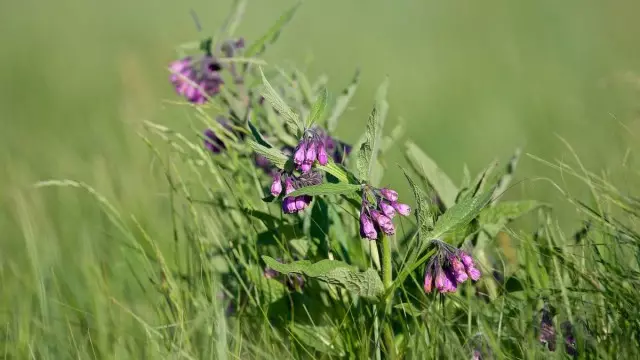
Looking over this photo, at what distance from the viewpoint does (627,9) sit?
7961 millimetres

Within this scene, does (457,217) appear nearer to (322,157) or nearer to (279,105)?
(322,157)

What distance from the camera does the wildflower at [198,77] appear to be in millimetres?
2973

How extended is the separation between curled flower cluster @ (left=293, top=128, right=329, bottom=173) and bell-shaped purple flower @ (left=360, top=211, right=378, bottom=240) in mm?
156

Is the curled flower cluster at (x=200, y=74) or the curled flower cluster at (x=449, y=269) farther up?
the curled flower cluster at (x=200, y=74)

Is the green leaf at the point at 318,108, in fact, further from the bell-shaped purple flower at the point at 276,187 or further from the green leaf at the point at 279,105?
the bell-shaped purple flower at the point at 276,187

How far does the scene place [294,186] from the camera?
218cm

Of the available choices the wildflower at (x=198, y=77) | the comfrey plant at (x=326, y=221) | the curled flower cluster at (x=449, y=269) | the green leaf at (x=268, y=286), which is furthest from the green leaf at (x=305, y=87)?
the curled flower cluster at (x=449, y=269)

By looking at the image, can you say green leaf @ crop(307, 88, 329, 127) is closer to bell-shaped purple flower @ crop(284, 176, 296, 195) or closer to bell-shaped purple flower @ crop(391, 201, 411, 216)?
bell-shaped purple flower @ crop(284, 176, 296, 195)

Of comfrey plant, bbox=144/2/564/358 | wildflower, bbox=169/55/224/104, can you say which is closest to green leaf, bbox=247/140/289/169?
comfrey plant, bbox=144/2/564/358

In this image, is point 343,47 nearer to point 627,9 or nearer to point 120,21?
point 627,9

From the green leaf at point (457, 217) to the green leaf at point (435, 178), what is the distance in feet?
1.90

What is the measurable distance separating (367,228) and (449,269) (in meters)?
0.21

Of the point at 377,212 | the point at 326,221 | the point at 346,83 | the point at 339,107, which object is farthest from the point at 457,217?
the point at 346,83

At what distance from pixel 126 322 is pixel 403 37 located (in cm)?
642
